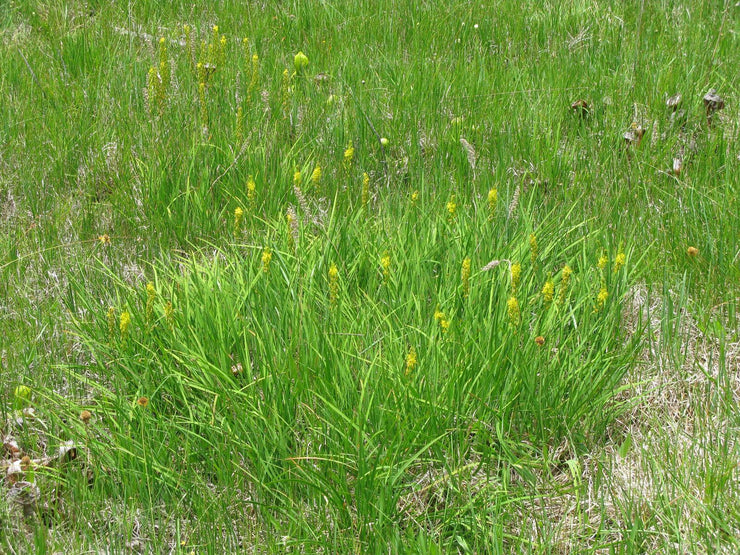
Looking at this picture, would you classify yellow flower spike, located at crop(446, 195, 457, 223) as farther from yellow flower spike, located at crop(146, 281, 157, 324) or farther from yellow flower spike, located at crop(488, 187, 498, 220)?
yellow flower spike, located at crop(146, 281, 157, 324)

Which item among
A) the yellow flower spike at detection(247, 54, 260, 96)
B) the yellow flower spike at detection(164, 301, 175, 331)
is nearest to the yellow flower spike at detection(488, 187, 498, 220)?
the yellow flower spike at detection(164, 301, 175, 331)

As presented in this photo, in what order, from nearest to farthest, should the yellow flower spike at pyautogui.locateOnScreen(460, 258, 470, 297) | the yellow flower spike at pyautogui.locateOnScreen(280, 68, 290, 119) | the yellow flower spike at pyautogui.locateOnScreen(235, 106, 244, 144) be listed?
the yellow flower spike at pyautogui.locateOnScreen(460, 258, 470, 297), the yellow flower spike at pyautogui.locateOnScreen(235, 106, 244, 144), the yellow flower spike at pyautogui.locateOnScreen(280, 68, 290, 119)

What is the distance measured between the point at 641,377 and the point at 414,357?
2.56ft

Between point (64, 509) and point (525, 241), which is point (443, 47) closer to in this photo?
point (525, 241)

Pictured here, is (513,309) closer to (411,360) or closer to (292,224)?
(411,360)

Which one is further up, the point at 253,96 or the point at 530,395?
the point at 253,96

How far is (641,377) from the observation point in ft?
7.32

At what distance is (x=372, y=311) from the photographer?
2.23 m

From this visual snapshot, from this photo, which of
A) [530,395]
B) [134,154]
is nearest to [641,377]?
[530,395]

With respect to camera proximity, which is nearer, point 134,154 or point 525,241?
point 525,241

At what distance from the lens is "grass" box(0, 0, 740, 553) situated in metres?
1.80

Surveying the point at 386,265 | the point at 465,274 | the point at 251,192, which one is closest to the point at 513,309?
the point at 465,274

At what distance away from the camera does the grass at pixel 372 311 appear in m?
1.80

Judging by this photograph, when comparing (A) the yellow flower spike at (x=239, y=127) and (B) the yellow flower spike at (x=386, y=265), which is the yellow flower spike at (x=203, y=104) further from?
(B) the yellow flower spike at (x=386, y=265)
